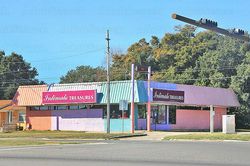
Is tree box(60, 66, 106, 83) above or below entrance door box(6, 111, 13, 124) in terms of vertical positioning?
above

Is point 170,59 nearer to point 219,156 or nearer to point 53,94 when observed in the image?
point 53,94

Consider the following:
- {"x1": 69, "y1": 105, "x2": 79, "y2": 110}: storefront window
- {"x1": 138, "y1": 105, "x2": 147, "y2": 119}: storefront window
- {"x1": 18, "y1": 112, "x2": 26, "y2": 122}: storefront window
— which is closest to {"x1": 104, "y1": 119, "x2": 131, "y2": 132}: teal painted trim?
{"x1": 138, "y1": 105, "x2": 147, "y2": 119}: storefront window

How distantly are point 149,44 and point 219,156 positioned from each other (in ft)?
254

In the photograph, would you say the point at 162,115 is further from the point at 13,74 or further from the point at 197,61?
the point at 13,74

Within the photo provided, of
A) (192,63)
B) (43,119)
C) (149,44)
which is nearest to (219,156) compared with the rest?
(43,119)

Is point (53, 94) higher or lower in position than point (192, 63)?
lower

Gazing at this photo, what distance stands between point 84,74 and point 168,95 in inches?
2035

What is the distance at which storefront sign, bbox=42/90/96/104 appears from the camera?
167 feet

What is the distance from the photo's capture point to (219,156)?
18.8 m

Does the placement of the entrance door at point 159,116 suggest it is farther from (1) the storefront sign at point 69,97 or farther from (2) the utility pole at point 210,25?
(2) the utility pole at point 210,25

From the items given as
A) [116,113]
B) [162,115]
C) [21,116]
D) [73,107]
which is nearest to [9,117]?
[21,116]

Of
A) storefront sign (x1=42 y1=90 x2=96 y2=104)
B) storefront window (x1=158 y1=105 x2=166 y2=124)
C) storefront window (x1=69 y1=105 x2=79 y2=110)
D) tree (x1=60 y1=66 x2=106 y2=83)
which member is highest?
tree (x1=60 y1=66 x2=106 y2=83)

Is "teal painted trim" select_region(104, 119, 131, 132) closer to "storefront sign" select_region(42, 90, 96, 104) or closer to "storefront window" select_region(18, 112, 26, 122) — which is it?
"storefront sign" select_region(42, 90, 96, 104)

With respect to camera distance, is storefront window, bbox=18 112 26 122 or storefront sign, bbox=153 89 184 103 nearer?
storefront sign, bbox=153 89 184 103
